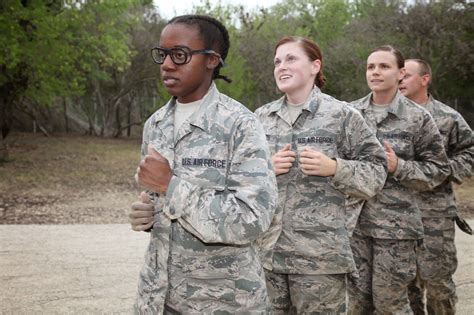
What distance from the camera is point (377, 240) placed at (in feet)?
13.5

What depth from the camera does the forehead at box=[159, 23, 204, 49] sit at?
2.20m

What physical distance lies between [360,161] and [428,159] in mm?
1147

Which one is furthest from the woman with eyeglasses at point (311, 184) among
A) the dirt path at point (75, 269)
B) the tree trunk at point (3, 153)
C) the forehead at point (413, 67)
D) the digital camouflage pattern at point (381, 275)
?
the tree trunk at point (3, 153)

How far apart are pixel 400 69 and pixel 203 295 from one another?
2.75 meters

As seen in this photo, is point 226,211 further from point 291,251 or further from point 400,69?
point 400,69

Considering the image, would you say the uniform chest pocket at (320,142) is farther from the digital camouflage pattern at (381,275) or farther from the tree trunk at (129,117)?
the tree trunk at (129,117)

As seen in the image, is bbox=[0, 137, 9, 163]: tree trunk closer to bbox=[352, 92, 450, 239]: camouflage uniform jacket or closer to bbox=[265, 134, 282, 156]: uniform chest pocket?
bbox=[352, 92, 450, 239]: camouflage uniform jacket

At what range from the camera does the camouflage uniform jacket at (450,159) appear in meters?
4.76

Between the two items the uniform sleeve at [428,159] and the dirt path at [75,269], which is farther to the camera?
the dirt path at [75,269]

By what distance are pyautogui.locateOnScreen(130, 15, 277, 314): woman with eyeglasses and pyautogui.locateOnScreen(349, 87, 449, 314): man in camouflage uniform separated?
6.40 ft

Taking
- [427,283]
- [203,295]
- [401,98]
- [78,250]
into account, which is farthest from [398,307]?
[78,250]

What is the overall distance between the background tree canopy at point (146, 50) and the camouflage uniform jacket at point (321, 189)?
11685 millimetres

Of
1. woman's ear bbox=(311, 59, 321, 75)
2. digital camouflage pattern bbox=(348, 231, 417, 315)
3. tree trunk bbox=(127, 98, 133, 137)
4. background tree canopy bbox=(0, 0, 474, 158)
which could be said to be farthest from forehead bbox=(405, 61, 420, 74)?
tree trunk bbox=(127, 98, 133, 137)

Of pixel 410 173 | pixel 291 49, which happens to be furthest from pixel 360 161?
pixel 410 173
